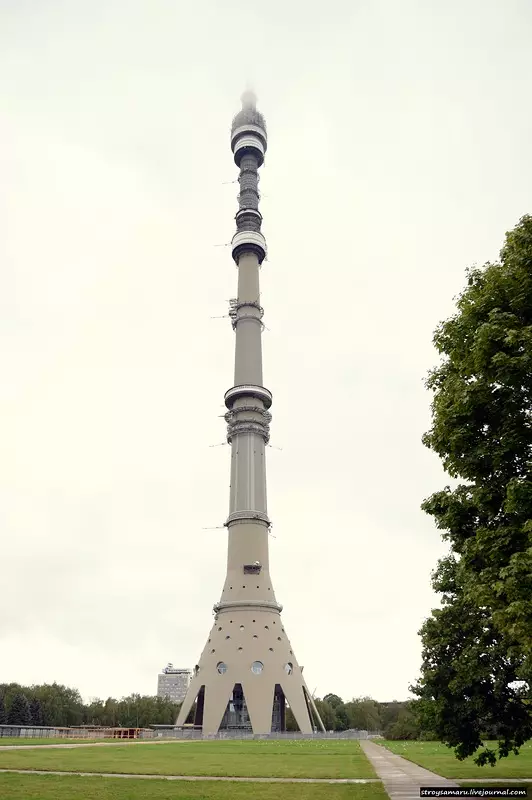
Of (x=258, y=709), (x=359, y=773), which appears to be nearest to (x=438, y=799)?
(x=359, y=773)

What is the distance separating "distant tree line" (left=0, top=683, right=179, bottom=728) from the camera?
11457 cm

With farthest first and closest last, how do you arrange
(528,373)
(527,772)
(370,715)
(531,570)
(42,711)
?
(370,715)
(42,711)
(527,772)
(528,373)
(531,570)

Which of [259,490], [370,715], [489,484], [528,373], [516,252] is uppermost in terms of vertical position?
[259,490]

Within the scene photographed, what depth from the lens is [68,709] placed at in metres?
132

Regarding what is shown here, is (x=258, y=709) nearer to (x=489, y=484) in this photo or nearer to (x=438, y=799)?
(x=438, y=799)

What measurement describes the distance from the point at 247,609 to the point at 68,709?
2430 inches

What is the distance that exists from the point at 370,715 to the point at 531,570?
15016 cm

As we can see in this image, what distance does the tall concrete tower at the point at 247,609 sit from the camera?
3553 inches

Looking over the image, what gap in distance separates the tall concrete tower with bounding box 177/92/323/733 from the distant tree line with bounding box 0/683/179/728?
105 ft

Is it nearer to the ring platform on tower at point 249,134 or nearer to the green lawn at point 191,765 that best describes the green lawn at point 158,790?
the green lawn at point 191,765

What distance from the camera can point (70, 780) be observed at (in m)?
27.0

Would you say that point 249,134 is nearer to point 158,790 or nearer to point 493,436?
point 493,436

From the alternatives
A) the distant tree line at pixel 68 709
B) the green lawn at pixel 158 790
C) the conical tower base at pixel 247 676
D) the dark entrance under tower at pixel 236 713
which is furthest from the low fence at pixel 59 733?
the green lawn at pixel 158 790

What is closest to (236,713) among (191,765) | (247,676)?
(247,676)
